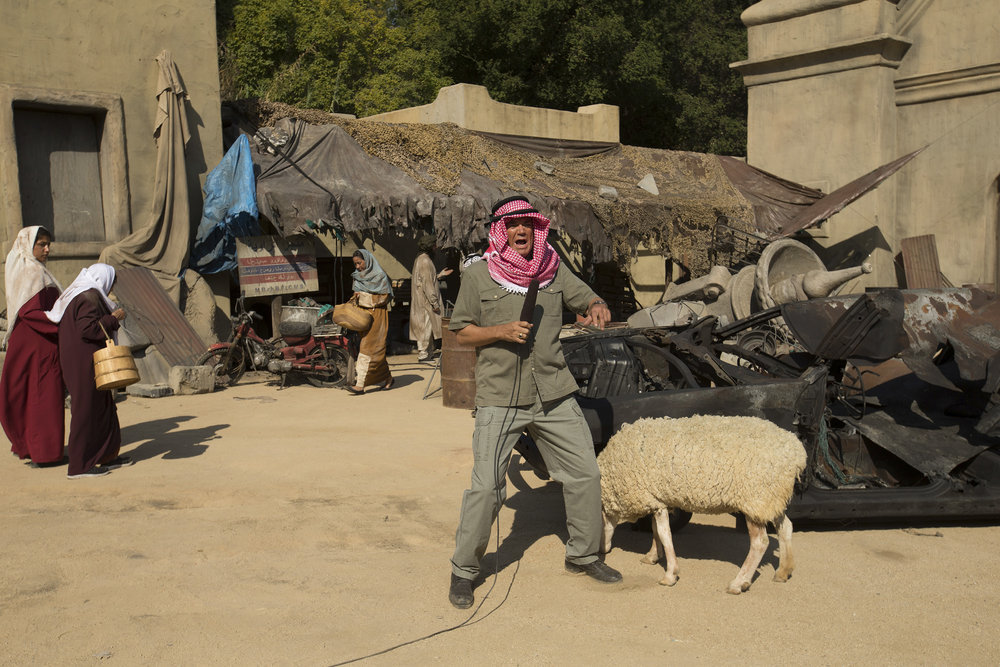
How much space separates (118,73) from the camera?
37.7 feet

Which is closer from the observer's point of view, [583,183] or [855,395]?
[855,395]

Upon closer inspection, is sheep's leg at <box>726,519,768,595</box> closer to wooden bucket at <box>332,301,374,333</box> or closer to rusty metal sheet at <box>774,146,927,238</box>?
wooden bucket at <box>332,301,374,333</box>

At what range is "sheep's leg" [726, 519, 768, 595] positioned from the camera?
14.6ft

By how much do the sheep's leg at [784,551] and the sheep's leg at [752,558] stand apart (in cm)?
17

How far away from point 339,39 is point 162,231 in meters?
21.2

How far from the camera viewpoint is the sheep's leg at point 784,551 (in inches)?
180

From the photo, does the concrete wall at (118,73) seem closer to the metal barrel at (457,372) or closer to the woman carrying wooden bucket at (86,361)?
the woman carrying wooden bucket at (86,361)

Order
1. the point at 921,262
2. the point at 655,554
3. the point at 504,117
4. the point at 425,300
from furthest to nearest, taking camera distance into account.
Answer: the point at 504,117 < the point at 921,262 < the point at 425,300 < the point at 655,554

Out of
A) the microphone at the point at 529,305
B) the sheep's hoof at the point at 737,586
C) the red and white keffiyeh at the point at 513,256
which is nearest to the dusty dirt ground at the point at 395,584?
the sheep's hoof at the point at 737,586

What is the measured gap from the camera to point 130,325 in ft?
35.9

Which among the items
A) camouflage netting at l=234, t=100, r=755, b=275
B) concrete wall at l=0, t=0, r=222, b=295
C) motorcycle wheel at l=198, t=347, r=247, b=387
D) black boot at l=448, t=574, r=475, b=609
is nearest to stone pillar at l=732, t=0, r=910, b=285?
camouflage netting at l=234, t=100, r=755, b=275

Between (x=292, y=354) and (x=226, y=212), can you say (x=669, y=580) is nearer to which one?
(x=292, y=354)

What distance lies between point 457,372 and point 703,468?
5372 millimetres

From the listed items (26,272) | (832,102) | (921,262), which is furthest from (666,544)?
(832,102)
